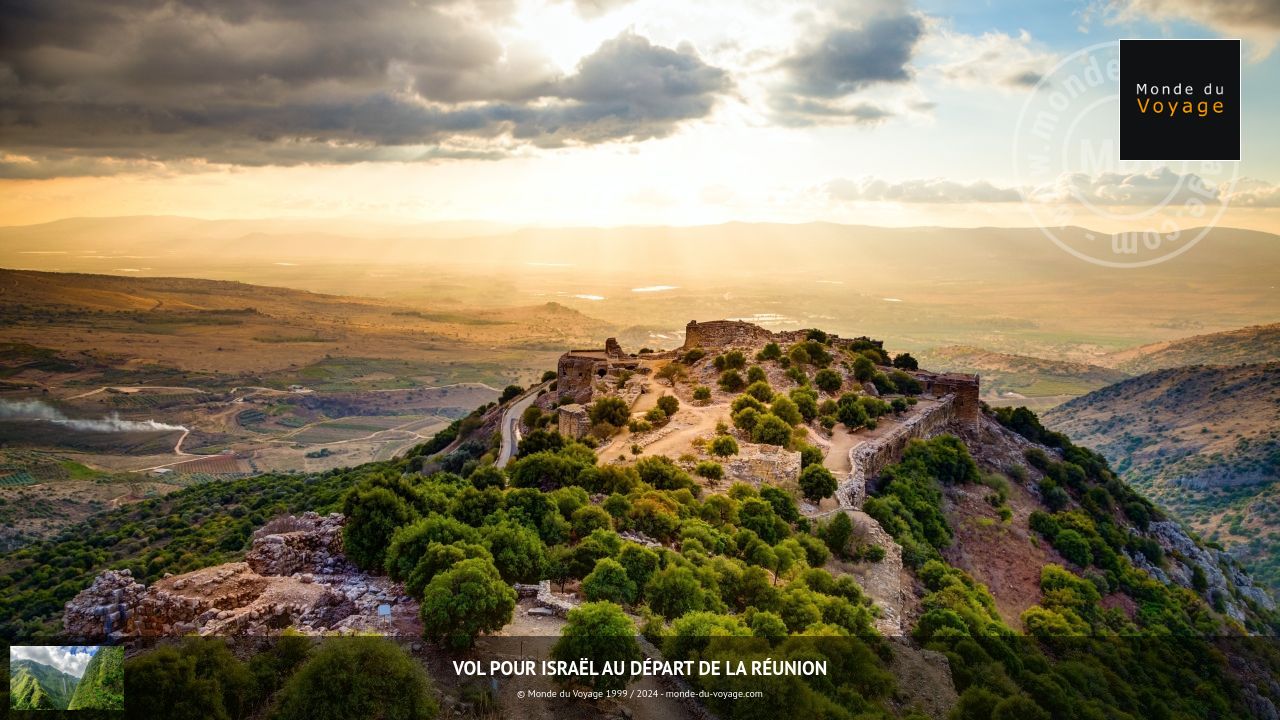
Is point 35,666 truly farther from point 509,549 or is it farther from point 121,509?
point 121,509

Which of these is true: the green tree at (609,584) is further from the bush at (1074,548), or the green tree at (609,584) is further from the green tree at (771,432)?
the bush at (1074,548)

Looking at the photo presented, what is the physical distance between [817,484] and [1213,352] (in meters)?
123

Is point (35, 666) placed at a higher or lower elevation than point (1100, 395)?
higher

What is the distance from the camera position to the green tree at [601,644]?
1283cm

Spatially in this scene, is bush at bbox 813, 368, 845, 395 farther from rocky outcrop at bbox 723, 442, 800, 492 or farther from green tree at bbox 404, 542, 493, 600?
green tree at bbox 404, 542, 493, 600

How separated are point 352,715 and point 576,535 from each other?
11.0 m

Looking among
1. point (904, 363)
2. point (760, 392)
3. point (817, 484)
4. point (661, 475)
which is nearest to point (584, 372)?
point (760, 392)

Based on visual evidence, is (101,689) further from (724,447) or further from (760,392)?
(760,392)

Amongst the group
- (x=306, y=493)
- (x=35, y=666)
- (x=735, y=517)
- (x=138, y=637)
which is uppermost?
(x=35, y=666)

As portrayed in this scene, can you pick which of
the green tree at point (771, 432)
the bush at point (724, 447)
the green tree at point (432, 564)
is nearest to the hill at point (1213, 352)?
the green tree at point (771, 432)

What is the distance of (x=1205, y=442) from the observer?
64.9 m

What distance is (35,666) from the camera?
1069 cm

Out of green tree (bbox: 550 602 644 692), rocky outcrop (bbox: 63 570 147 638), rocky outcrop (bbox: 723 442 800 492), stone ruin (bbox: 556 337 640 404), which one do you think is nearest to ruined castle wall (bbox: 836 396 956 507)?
rocky outcrop (bbox: 723 442 800 492)

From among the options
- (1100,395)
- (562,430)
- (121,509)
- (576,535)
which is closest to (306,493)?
(121,509)
